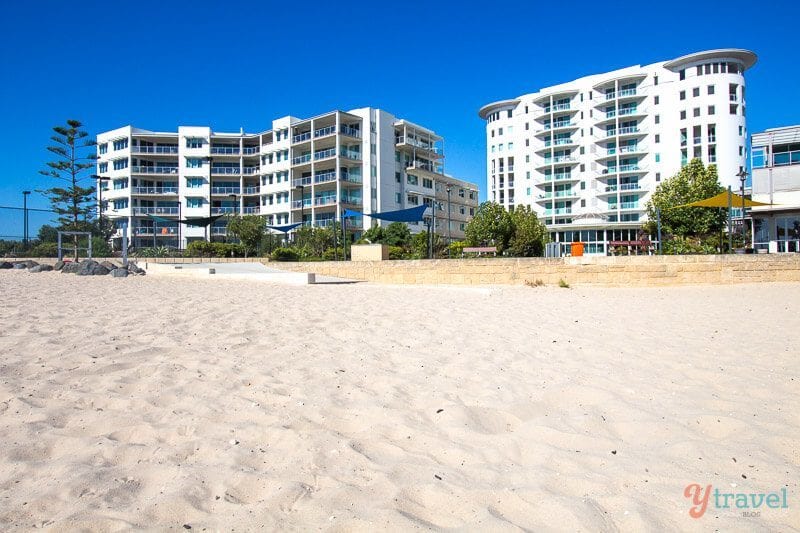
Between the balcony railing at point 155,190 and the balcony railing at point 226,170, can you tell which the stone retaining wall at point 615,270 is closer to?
the balcony railing at point 226,170

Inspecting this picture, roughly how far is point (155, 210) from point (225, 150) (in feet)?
37.0

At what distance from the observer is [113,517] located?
1.94m

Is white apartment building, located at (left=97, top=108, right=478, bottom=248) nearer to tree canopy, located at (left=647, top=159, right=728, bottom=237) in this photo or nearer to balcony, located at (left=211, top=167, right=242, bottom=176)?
balcony, located at (left=211, top=167, right=242, bottom=176)

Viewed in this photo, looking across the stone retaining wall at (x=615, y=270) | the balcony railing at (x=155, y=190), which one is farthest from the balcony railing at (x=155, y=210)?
the stone retaining wall at (x=615, y=270)

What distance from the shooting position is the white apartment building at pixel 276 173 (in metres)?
49.1

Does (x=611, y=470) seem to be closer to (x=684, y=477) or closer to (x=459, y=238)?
(x=684, y=477)

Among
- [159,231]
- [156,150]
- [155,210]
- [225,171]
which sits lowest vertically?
[159,231]

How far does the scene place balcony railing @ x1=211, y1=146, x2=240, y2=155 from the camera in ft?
187

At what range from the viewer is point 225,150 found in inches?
2258

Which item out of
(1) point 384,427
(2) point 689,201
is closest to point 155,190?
(2) point 689,201

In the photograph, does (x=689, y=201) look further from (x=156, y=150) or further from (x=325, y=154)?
(x=156, y=150)

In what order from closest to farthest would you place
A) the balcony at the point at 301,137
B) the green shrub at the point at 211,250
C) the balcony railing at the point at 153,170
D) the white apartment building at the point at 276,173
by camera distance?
the green shrub at the point at 211,250, the white apartment building at the point at 276,173, the balcony at the point at 301,137, the balcony railing at the point at 153,170

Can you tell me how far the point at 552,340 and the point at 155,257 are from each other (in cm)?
2873

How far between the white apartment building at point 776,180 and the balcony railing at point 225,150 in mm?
51156
